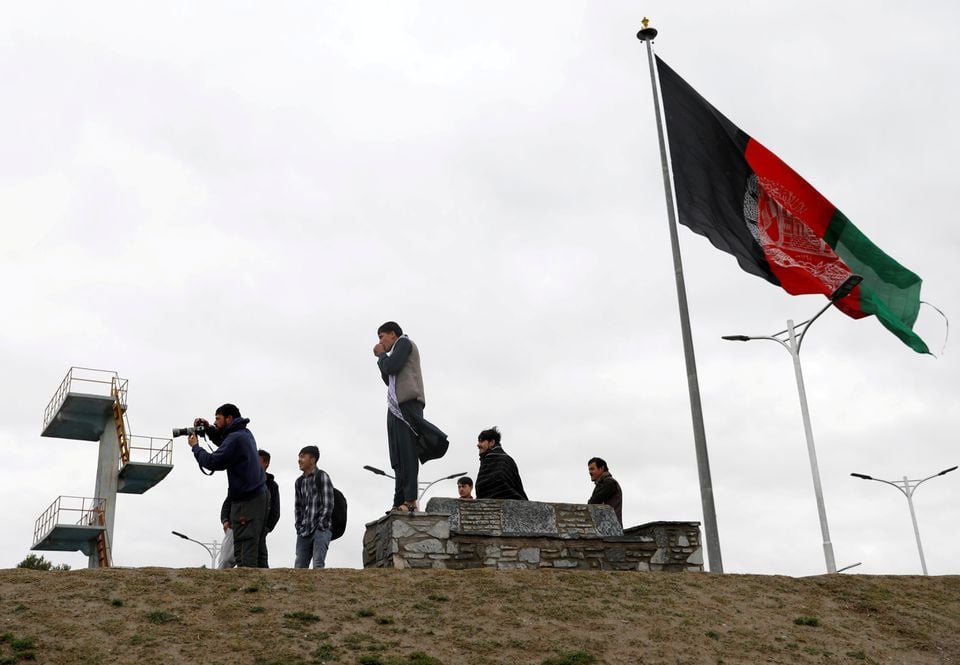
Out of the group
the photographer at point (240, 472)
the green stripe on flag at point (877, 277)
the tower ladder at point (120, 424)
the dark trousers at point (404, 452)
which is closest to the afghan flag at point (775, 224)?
the green stripe on flag at point (877, 277)

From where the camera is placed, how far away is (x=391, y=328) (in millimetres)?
10742

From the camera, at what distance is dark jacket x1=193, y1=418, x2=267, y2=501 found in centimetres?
865

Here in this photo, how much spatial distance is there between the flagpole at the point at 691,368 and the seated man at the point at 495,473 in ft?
7.11

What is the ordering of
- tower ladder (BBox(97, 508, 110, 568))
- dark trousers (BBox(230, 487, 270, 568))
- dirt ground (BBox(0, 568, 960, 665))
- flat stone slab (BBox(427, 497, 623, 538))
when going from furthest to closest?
1. tower ladder (BBox(97, 508, 110, 568))
2. flat stone slab (BBox(427, 497, 623, 538))
3. dark trousers (BBox(230, 487, 270, 568))
4. dirt ground (BBox(0, 568, 960, 665))

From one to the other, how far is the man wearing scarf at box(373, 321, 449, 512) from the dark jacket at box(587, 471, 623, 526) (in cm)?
238

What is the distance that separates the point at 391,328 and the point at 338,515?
80.2 inches

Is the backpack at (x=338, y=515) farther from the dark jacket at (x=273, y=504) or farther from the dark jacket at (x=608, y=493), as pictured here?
the dark jacket at (x=608, y=493)

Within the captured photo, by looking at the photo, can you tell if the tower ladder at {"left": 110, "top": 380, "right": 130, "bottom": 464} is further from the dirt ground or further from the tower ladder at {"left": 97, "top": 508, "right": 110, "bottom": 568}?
the dirt ground

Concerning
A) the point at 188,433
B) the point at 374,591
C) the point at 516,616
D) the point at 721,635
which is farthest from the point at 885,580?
the point at 188,433

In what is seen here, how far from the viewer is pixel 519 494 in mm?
11617

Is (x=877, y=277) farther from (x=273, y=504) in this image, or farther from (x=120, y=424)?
(x=120, y=424)

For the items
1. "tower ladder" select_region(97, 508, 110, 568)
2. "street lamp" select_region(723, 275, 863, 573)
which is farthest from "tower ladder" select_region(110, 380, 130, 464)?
"street lamp" select_region(723, 275, 863, 573)

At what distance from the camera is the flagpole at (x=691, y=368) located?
11.4 meters

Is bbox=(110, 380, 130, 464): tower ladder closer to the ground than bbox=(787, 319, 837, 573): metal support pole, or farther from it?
farther from it
